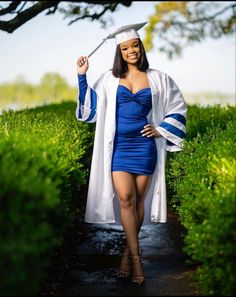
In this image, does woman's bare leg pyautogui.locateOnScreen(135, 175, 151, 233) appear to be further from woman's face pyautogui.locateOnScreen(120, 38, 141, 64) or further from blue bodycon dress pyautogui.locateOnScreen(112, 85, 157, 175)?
woman's face pyautogui.locateOnScreen(120, 38, 141, 64)

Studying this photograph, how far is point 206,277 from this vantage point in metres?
4.39

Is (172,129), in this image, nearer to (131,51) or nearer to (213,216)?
(131,51)

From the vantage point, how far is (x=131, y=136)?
561 cm

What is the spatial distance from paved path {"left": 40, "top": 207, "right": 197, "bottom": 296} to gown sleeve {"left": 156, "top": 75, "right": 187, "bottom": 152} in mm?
1199

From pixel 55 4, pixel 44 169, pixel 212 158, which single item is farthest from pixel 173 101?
pixel 55 4

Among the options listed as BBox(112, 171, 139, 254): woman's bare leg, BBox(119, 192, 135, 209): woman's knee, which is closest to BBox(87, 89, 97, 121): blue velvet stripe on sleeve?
BBox(112, 171, 139, 254): woman's bare leg

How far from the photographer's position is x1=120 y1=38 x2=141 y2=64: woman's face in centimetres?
571

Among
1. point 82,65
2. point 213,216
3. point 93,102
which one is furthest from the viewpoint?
point 93,102

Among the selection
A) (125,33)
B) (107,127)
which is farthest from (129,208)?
(125,33)

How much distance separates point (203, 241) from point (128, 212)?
4.27 ft

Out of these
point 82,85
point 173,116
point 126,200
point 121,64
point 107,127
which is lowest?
point 126,200

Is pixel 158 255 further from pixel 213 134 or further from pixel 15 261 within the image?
pixel 15 261

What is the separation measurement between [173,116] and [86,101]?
871 mm

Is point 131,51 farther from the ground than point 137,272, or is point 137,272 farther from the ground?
point 131,51
